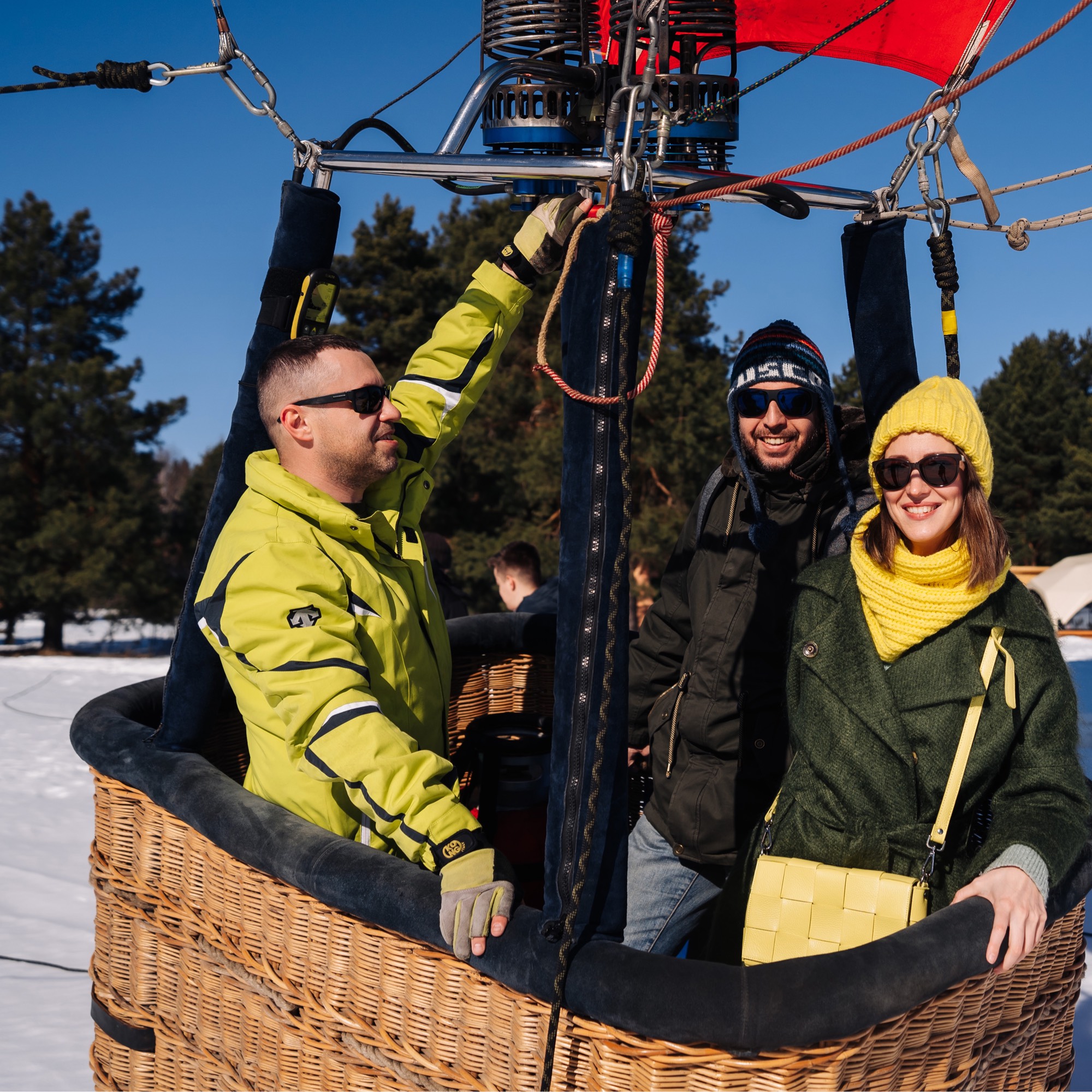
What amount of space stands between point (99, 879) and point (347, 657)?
97cm

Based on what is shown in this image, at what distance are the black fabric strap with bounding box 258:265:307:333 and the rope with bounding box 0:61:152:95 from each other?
1.47 feet

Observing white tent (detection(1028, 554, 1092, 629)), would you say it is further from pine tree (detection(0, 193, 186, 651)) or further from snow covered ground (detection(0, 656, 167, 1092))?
pine tree (detection(0, 193, 186, 651))

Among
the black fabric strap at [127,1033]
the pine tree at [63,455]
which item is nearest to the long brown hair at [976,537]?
the black fabric strap at [127,1033]

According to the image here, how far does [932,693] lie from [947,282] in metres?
0.86

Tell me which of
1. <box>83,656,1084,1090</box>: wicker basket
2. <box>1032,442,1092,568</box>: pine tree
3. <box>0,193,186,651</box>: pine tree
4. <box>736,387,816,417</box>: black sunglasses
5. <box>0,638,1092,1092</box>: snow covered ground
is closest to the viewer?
<box>83,656,1084,1090</box>: wicker basket

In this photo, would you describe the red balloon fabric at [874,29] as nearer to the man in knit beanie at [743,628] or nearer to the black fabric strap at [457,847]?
the man in knit beanie at [743,628]

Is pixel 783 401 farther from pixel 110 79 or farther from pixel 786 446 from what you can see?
pixel 110 79

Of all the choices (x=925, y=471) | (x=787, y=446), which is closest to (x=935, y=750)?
(x=925, y=471)

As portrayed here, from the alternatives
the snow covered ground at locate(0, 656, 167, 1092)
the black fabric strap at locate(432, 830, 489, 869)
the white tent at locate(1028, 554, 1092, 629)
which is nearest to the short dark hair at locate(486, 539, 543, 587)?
the snow covered ground at locate(0, 656, 167, 1092)

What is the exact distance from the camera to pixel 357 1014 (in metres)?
1.67

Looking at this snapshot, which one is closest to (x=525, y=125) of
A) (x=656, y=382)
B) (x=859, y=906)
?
(x=859, y=906)

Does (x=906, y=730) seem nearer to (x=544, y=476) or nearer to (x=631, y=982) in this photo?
(x=631, y=982)

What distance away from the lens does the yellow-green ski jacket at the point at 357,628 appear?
1.67 m

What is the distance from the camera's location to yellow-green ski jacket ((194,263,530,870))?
1666 millimetres
